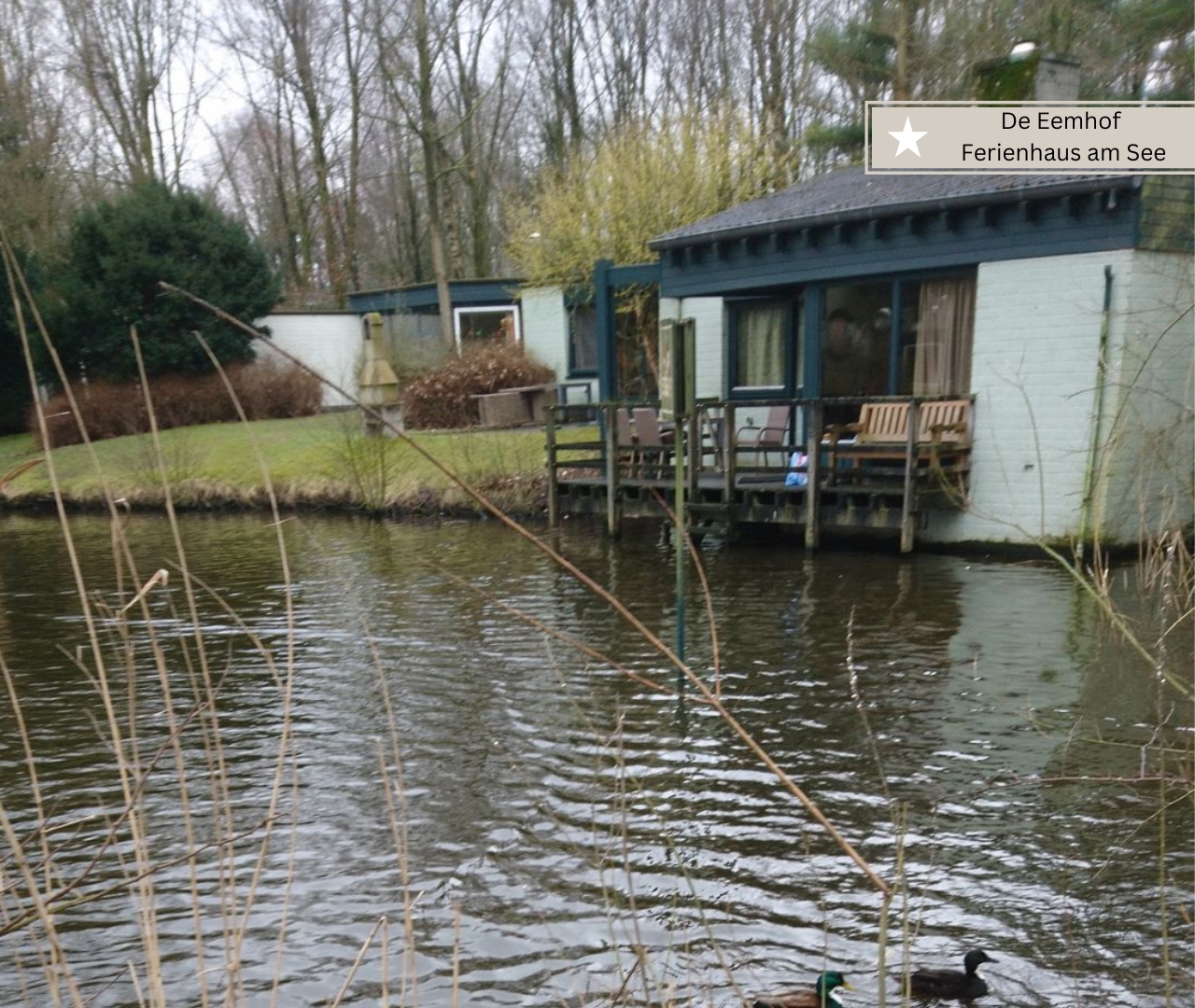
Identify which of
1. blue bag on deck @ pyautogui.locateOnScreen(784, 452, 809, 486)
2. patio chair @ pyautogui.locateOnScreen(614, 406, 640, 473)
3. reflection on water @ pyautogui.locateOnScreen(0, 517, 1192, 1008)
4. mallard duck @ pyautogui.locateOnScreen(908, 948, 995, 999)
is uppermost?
patio chair @ pyautogui.locateOnScreen(614, 406, 640, 473)

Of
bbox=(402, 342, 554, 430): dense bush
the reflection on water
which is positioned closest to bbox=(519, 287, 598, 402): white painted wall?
bbox=(402, 342, 554, 430): dense bush

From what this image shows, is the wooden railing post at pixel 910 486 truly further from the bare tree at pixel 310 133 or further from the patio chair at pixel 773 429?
the bare tree at pixel 310 133

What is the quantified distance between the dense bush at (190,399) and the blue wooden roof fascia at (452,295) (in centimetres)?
410

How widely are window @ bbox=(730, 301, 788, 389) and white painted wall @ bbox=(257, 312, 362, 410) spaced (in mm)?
13676

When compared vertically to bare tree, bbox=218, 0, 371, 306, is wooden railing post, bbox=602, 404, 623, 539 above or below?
below

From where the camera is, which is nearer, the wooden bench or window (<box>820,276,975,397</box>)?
the wooden bench

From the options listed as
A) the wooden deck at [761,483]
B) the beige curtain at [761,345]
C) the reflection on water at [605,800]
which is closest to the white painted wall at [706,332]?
the beige curtain at [761,345]

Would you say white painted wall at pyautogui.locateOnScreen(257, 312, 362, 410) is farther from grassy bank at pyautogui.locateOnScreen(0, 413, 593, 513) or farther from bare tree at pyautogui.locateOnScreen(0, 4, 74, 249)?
bare tree at pyautogui.locateOnScreen(0, 4, 74, 249)

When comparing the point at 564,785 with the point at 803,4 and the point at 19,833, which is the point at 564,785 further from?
the point at 803,4

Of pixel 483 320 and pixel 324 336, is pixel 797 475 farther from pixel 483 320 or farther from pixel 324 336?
pixel 324 336

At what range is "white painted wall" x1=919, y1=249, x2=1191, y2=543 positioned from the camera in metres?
A: 10.9

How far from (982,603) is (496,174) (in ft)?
93.3

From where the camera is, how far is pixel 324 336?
28219mm

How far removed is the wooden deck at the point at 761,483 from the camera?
38.7 ft
